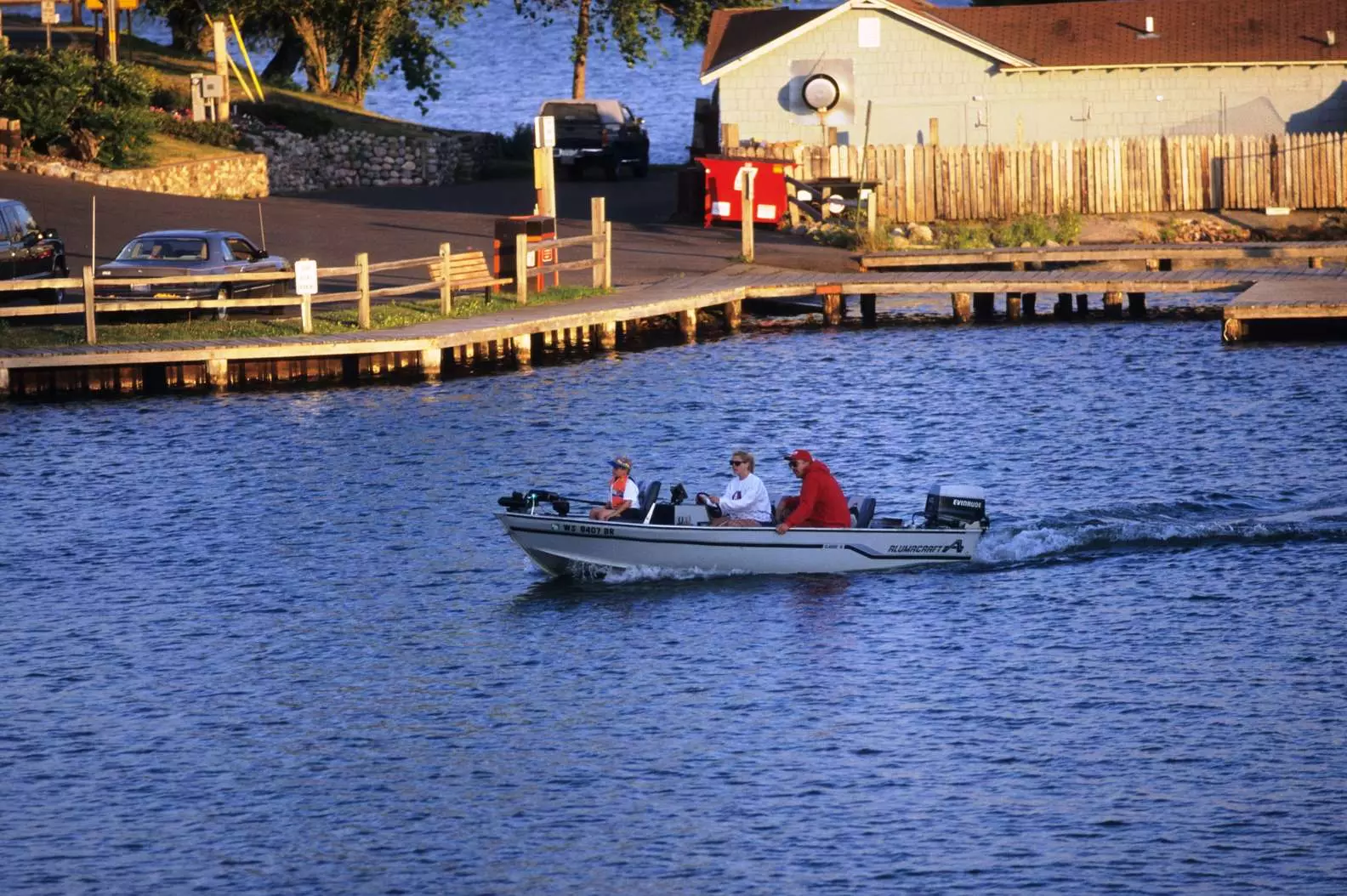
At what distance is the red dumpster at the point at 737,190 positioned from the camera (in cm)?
5150

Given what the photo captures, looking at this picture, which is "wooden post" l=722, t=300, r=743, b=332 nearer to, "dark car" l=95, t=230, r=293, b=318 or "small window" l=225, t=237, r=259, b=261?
"dark car" l=95, t=230, r=293, b=318

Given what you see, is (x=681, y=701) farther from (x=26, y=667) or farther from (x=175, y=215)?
(x=175, y=215)

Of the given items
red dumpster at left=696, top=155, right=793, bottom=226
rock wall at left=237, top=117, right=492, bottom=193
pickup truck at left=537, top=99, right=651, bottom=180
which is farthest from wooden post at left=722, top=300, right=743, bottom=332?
rock wall at left=237, top=117, right=492, bottom=193

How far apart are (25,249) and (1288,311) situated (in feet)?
80.0

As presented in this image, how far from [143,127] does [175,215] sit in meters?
6.94

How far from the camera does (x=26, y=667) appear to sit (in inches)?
839

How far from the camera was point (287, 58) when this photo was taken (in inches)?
2997

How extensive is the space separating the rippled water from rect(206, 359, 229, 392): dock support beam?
3.08 m

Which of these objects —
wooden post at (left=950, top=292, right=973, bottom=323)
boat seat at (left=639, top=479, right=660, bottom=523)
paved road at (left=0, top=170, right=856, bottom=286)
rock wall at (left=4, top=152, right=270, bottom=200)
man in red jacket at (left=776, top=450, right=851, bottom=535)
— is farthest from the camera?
rock wall at (left=4, top=152, right=270, bottom=200)

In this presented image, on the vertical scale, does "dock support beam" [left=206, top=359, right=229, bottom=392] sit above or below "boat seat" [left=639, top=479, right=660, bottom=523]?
above

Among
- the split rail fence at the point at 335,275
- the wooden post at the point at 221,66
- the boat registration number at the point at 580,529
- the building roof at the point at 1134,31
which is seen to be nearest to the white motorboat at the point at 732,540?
the boat registration number at the point at 580,529

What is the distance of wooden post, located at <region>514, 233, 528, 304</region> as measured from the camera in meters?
40.7

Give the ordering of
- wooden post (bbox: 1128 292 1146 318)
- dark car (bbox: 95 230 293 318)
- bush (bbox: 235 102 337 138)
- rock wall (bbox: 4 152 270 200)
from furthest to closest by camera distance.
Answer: bush (bbox: 235 102 337 138) < rock wall (bbox: 4 152 270 200) < wooden post (bbox: 1128 292 1146 318) < dark car (bbox: 95 230 293 318)

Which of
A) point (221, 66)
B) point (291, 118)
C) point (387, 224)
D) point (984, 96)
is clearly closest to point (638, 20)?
point (291, 118)
